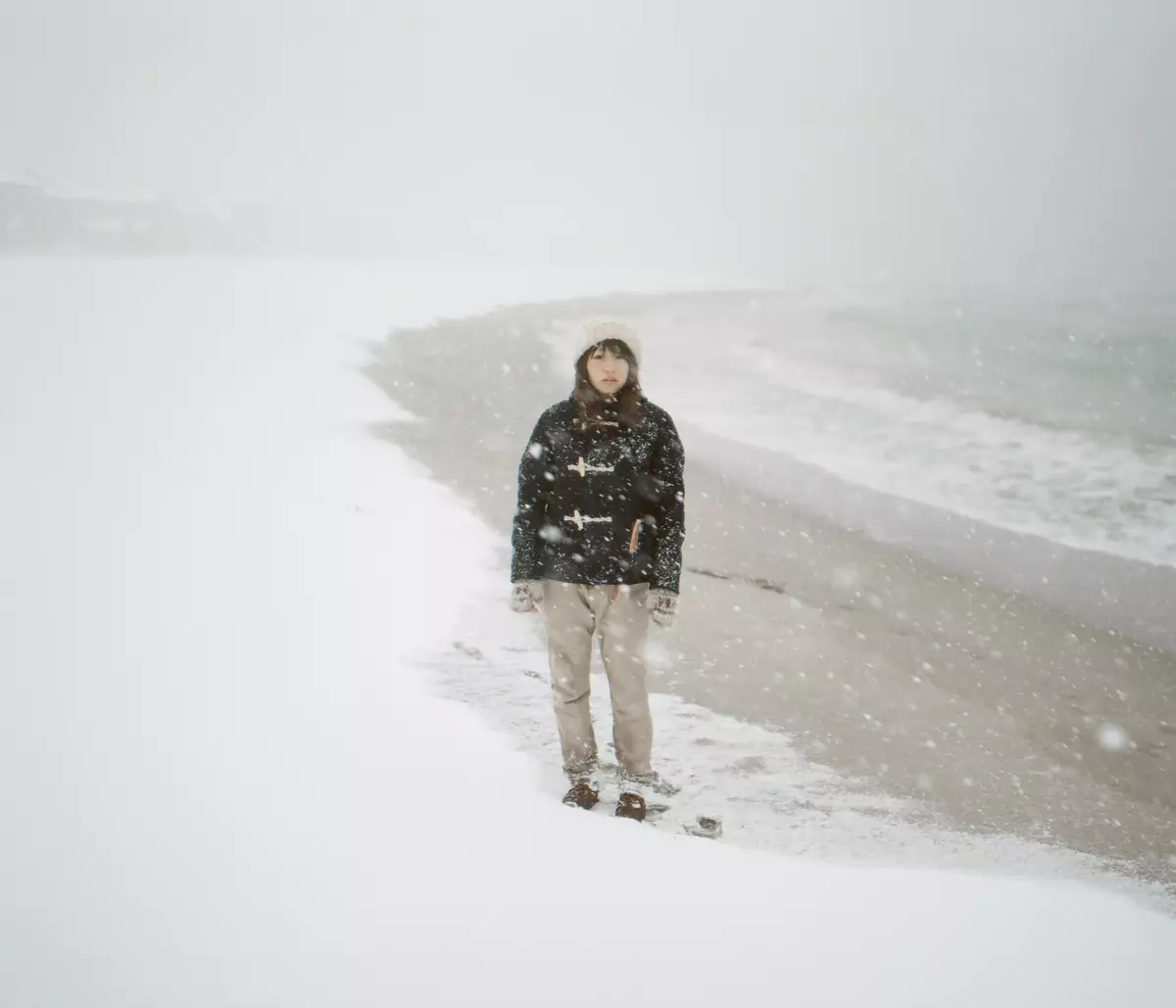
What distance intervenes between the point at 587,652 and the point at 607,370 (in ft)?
2.86

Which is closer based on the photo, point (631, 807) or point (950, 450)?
point (631, 807)

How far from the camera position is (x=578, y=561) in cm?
272

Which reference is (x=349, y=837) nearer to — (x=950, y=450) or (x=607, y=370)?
(x=607, y=370)

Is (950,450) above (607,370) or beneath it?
beneath

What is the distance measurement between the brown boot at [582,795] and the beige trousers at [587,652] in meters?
0.05

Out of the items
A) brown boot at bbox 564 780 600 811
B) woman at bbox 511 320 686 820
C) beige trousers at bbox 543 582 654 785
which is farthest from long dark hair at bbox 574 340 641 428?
brown boot at bbox 564 780 600 811

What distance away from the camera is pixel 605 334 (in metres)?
2.71

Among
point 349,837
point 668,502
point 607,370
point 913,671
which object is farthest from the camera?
point 913,671

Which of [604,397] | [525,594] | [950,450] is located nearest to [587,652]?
[525,594]

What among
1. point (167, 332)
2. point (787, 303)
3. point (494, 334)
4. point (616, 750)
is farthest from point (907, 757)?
point (787, 303)

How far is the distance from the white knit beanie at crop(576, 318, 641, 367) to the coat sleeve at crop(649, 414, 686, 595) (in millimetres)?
251

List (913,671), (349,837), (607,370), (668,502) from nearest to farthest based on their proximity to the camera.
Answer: (349,837)
(607,370)
(668,502)
(913,671)

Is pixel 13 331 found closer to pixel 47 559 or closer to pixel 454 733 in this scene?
pixel 47 559

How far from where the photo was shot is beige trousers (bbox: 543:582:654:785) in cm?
277
